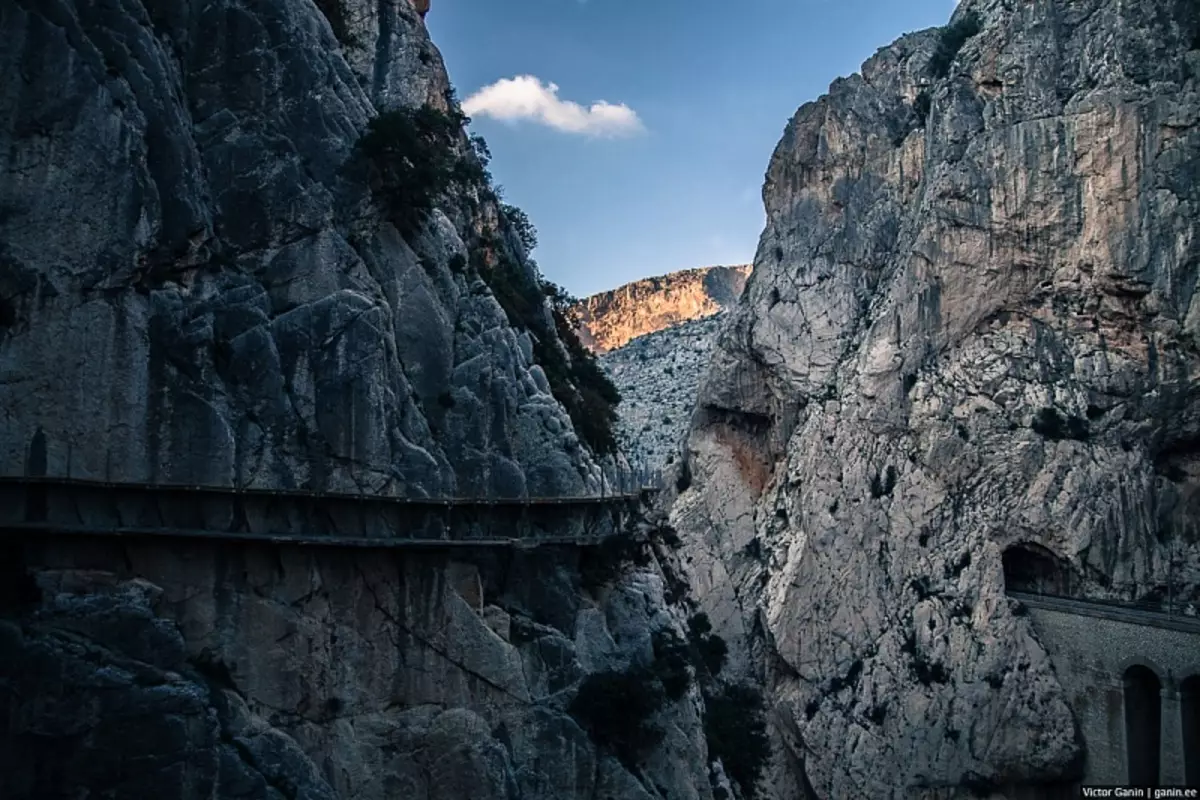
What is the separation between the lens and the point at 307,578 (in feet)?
80.0

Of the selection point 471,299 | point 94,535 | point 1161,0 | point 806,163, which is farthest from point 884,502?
point 94,535

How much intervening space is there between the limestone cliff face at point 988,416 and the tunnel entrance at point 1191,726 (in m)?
4.61

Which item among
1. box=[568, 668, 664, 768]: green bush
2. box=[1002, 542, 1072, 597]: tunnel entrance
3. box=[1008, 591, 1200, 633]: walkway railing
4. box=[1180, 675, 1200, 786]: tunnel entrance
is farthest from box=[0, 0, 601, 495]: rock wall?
box=[1002, 542, 1072, 597]: tunnel entrance

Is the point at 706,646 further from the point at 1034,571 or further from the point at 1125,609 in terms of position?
the point at 1125,609

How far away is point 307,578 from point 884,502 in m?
36.0

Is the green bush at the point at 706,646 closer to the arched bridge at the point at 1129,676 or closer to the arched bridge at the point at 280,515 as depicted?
the arched bridge at the point at 1129,676

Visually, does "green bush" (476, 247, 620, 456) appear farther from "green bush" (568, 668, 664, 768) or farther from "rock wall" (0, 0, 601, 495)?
"green bush" (568, 668, 664, 768)

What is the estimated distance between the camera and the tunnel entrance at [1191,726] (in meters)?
42.7

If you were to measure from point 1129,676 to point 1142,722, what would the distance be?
1930 mm

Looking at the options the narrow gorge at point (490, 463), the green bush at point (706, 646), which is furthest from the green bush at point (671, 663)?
the green bush at point (706, 646)

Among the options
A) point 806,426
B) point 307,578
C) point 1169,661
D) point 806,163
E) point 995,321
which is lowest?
point 1169,661

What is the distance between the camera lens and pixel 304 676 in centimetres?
2370

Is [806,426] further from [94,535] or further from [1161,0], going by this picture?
[94,535]

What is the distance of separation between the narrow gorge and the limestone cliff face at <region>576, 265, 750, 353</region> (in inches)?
2520
